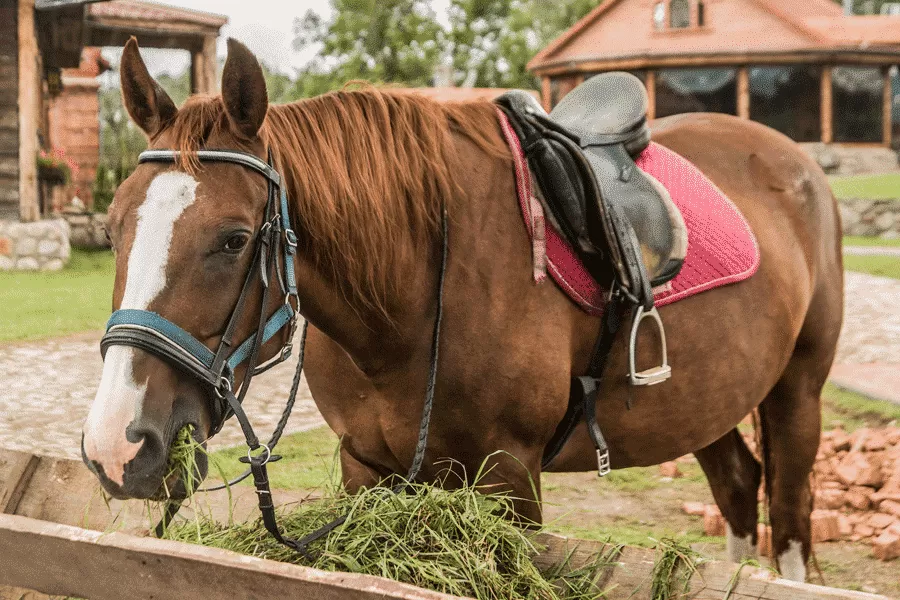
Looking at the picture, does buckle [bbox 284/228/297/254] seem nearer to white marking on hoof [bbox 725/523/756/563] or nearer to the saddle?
the saddle

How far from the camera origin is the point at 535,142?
2.62m

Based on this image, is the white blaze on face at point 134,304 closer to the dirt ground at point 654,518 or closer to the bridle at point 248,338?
the bridle at point 248,338

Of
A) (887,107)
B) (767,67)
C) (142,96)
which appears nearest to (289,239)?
(142,96)

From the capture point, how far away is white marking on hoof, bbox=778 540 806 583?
366cm

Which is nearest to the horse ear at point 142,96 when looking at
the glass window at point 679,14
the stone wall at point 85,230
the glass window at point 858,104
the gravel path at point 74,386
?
the gravel path at point 74,386

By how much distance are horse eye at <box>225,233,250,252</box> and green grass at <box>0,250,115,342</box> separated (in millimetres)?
7200

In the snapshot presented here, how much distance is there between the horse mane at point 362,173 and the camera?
2219mm

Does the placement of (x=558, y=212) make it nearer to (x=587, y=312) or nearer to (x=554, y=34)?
(x=587, y=312)

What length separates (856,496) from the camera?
4.76 metres

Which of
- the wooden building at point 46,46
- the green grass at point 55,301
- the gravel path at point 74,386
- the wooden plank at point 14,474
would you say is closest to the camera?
the wooden plank at point 14,474

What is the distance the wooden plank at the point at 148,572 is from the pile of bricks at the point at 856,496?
2.62 metres

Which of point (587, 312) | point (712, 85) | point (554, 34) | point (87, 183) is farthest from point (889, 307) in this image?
point (554, 34)

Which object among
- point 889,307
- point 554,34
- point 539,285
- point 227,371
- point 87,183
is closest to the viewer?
point 227,371

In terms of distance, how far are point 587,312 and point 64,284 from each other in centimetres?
1078
